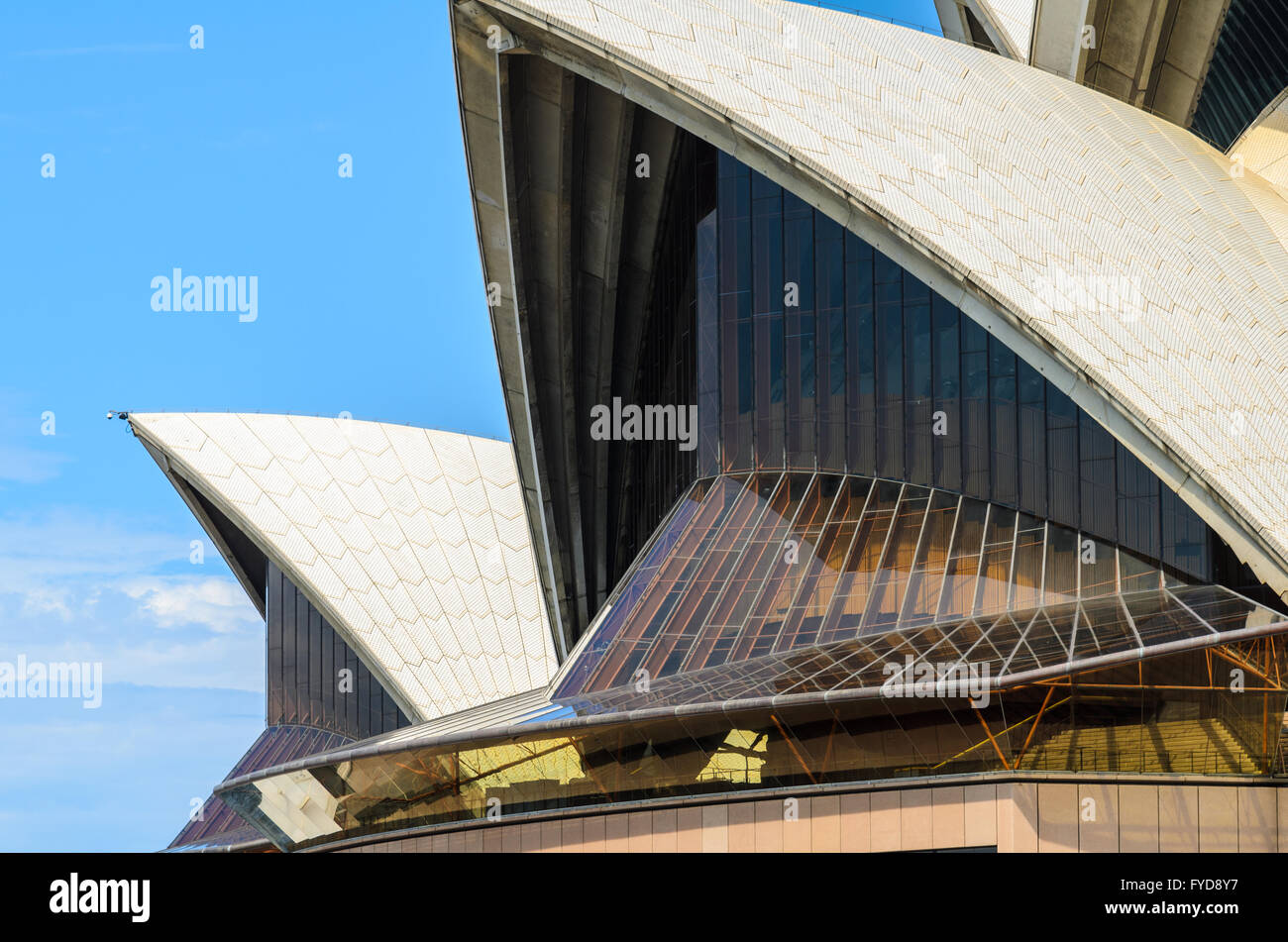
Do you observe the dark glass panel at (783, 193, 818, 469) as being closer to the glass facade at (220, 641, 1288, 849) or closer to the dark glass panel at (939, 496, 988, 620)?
the dark glass panel at (939, 496, 988, 620)

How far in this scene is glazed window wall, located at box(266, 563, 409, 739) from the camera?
112 feet

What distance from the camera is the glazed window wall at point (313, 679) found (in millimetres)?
34188

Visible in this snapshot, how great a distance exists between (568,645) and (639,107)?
1371 centimetres

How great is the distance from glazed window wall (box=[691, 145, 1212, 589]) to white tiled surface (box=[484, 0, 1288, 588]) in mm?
1841

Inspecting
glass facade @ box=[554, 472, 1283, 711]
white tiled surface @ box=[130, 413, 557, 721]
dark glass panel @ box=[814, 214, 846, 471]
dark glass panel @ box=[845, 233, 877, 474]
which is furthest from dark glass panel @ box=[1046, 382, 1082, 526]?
white tiled surface @ box=[130, 413, 557, 721]

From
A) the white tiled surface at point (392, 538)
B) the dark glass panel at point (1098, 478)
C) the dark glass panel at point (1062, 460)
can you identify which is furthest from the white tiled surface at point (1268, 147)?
the white tiled surface at point (392, 538)

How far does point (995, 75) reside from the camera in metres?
21.9

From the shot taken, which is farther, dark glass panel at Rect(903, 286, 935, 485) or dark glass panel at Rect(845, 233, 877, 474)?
dark glass panel at Rect(845, 233, 877, 474)

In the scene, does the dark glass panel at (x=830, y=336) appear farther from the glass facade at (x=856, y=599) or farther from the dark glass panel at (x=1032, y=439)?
the dark glass panel at (x=1032, y=439)

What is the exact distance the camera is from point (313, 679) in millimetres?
35875

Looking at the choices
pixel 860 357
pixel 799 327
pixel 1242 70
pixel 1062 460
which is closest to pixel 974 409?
pixel 1062 460

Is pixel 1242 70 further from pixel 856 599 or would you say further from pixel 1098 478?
pixel 856 599

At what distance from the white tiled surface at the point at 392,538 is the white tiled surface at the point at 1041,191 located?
16355 mm

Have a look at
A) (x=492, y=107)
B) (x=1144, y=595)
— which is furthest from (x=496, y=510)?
(x=1144, y=595)
